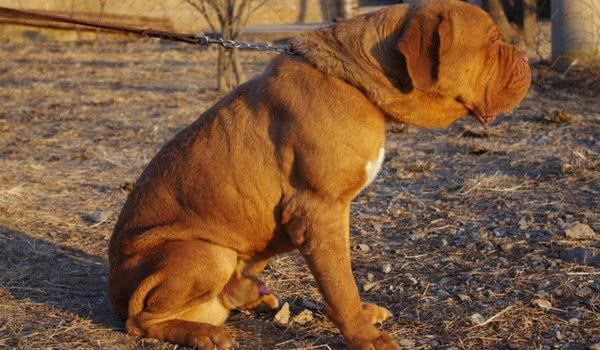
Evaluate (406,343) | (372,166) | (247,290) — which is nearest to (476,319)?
(406,343)

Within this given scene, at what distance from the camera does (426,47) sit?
394 centimetres

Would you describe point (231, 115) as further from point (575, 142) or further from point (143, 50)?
point (143, 50)

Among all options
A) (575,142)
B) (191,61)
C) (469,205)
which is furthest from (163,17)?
(469,205)

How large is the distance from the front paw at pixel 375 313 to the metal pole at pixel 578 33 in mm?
7329

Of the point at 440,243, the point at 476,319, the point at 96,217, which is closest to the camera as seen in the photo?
the point at 476,319

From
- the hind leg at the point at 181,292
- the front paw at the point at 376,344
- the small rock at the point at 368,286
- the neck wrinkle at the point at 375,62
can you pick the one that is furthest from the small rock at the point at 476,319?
the hind leg at the point at 181,292

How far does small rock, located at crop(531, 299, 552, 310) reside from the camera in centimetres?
454

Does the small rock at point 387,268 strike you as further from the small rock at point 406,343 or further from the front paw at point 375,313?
the small rock at point 406,343

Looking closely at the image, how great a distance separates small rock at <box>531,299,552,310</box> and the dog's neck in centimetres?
112

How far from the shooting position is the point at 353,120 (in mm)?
3990

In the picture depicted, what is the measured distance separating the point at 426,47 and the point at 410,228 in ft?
7.44

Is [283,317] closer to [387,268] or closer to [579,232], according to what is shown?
[387,268]

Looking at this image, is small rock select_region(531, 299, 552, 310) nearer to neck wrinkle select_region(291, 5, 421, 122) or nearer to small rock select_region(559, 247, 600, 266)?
small rock select_region(559, 247, 600, 266)

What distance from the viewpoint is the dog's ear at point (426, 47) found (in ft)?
12.9
